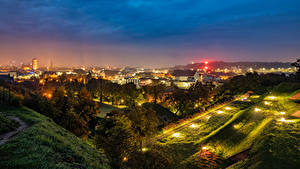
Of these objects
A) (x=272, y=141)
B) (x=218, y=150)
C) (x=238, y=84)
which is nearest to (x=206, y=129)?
(x=218, y=150)

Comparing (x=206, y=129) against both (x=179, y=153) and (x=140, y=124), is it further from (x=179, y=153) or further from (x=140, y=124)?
(x=140, y=124)

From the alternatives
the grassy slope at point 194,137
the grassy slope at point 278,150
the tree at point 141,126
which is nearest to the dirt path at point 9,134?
the tree at point 141,126

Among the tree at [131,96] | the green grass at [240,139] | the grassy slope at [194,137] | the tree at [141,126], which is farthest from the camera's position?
the tree at [131,96]

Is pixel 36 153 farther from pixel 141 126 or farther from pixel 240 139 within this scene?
pixel 240 139

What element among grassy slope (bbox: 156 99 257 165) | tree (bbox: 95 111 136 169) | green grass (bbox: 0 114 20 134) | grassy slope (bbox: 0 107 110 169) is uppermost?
green grass (bbox: 0 114 20 134)

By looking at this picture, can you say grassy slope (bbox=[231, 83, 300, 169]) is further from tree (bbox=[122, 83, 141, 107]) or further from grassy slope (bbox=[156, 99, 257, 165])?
tree (bbox=[122, 83, 141, 107])

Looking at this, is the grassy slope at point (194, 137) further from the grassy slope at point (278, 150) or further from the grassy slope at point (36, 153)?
the grassy slope at point (36, 153)

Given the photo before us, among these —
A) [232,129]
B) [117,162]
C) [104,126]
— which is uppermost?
[104,126]

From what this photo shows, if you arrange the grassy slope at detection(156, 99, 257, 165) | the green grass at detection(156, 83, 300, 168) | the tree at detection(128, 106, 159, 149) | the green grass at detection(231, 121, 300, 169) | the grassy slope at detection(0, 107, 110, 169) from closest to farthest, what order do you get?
1. the grassy slope at detection(0, 107, 110, 169)
2. the green grass at detection(231, 121, 300, 169)
3. the green grass at detection(156, 83, 300, 168)
4. the tree at detection(128, 106, 159, 149)
5. the grassy slope at detection(156, 99, 257, 165)

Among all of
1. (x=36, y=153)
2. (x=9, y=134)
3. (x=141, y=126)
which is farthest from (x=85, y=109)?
(x=36, y=153)

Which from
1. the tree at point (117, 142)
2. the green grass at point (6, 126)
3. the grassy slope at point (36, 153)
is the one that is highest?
the green grass at point (6, 126)

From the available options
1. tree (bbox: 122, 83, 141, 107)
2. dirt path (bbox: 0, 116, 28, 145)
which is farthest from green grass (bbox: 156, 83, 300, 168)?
tree (bbox: 122, 83, 141, 107)
